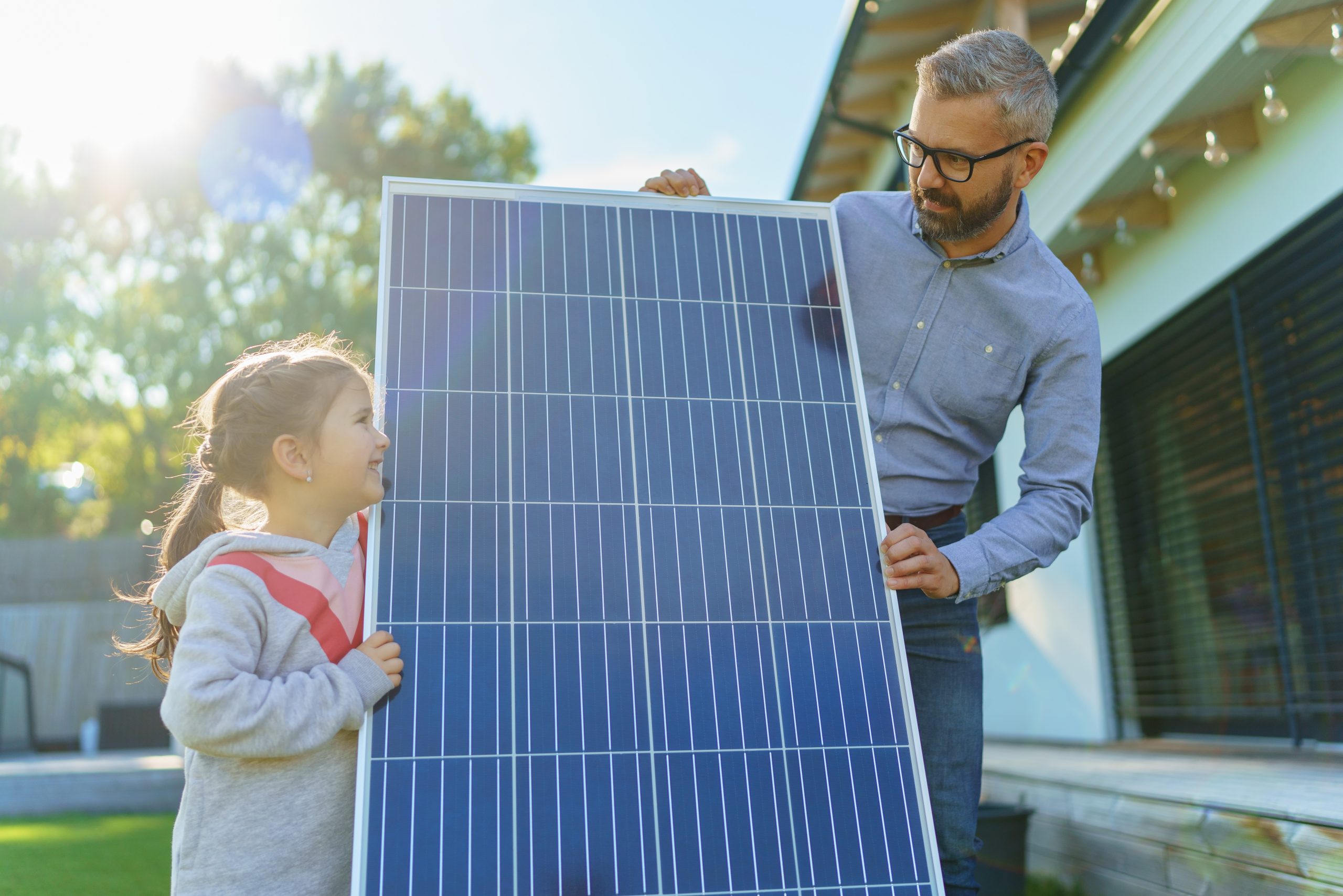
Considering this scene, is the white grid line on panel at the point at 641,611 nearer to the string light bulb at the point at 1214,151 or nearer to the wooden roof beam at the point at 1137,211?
the string light bulb at the point at 1214,151

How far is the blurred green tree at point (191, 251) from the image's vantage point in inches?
871

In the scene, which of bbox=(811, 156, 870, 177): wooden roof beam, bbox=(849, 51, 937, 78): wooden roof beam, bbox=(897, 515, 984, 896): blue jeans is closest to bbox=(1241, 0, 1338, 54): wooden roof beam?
bbox=(897, 515, 984, 896): blue jeans

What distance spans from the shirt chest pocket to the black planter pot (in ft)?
8.17

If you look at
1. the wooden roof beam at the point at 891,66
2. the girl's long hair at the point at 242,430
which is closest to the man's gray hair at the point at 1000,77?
the girl's long hair at the point at 242,430

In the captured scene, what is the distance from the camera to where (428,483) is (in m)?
2.54

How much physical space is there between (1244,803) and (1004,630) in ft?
19.3

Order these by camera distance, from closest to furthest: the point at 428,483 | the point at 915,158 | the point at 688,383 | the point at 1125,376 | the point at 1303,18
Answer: the point at 428,483, the point at 688,383, the point at 915,158, the point at 1303,18, the point at 1125,376

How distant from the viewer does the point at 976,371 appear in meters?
3.10

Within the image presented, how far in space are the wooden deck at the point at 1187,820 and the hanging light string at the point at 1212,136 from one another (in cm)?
316

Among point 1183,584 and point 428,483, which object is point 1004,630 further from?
point 428,483

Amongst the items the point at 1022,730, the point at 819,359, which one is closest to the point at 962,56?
the point at 819,359

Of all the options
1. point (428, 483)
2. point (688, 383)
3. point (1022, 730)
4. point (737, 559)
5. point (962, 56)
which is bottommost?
point (1022, 730)

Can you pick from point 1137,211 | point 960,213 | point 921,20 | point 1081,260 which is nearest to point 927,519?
point 960,213

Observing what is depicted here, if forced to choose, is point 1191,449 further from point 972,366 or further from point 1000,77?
point 1000,77
